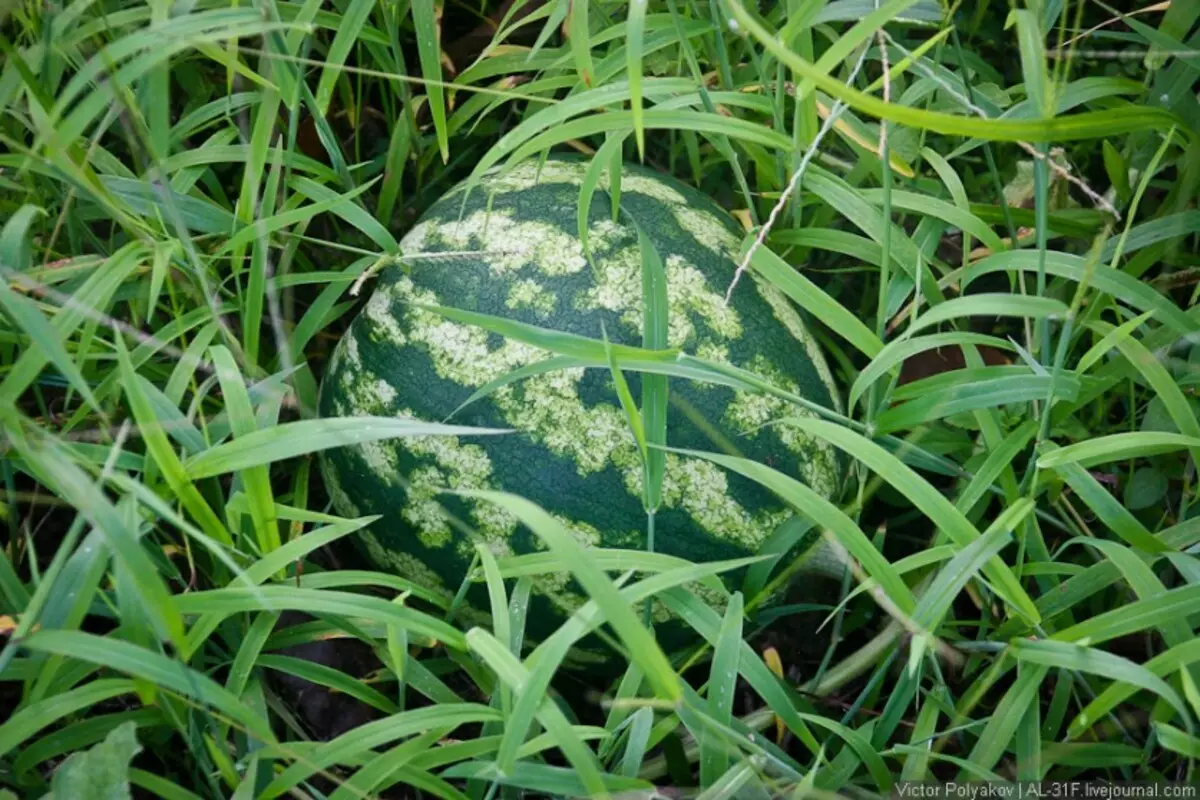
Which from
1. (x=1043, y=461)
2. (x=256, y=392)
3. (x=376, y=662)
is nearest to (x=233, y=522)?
(x=256, y=392)

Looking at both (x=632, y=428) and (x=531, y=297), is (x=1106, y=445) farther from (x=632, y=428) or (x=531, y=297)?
(x=531, y=297)

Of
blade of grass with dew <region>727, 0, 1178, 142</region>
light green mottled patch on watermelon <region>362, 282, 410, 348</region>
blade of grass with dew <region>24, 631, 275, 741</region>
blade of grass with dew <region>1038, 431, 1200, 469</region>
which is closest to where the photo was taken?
blade of grass with dew <region>727, 0, 1178, 142</region>

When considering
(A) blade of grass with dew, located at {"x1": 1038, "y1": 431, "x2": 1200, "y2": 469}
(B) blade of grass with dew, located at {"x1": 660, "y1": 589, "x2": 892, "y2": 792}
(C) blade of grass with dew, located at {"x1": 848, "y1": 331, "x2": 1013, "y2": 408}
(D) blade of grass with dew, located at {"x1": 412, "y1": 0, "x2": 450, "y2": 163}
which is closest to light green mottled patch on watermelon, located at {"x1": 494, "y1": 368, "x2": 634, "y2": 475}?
(B) blade of grass with dew, located at {"x1": 660, "y1": 589, "x2": 892, "y2": 792}

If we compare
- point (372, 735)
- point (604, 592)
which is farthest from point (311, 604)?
point (604, 592)

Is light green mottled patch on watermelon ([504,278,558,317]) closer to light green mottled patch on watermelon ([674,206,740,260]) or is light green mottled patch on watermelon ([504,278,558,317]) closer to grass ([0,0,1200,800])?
grass ([0,0,1200,800])

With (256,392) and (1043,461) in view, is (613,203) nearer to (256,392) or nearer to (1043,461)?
(256,392)

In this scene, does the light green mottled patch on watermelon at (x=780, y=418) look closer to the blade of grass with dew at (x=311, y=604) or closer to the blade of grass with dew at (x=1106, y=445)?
the blade of grass with dew at (x=1106, y=445)
